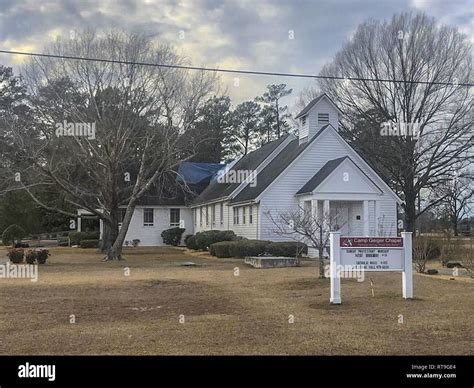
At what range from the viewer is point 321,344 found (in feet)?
27.6

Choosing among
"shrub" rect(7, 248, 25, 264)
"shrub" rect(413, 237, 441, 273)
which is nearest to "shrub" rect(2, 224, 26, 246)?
"shrub" rect(7, 248, 25, 264)

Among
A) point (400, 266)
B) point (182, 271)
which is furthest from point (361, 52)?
point (400, 266)

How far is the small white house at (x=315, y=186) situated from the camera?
30.1m

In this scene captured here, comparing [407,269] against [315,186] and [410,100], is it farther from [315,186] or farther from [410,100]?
[410,100]

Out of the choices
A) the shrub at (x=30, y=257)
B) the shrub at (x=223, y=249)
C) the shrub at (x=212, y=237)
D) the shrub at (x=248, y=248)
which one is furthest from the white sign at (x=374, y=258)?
the shrub at (x=212, y=237)

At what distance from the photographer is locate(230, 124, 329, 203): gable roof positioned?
32125mm

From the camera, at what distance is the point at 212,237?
36.0 m

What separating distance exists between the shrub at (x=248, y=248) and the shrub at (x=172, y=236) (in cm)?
1675

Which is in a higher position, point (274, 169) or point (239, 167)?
point (239, 167)

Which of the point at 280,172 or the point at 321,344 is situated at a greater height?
the point at 280,172

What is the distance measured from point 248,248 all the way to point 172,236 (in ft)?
59.9

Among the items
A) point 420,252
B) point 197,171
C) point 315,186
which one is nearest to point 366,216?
point 315,186

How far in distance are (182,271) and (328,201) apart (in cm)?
1125
